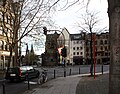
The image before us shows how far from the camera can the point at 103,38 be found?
126m

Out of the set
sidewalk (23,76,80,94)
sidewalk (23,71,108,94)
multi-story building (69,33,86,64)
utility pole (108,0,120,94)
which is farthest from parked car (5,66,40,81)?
multi-story building (69,33,86,64)

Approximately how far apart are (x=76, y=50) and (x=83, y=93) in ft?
370

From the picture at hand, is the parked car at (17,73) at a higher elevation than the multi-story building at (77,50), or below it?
below

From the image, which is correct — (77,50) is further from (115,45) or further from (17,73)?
(115,45)

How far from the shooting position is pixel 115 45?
3.47 meters

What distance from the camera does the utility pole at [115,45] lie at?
3436 millimetres

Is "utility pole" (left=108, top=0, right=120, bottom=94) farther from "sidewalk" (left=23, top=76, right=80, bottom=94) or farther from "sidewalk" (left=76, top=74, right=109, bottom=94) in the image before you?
"sidewalk" (left=23, top=76, right=80, bottom=94)

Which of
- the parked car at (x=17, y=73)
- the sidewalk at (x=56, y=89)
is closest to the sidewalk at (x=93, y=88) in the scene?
the sidewalk at (x=56, y=89)

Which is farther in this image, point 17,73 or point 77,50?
point 77,50

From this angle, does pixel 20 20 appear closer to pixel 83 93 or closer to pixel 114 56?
pixel 83 93

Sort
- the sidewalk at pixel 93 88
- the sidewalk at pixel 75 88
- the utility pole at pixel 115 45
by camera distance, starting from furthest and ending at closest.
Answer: the sidewalk at pixel 75 88, the sidewalk at pixel 93 88, the utility pole at pixel 115 45

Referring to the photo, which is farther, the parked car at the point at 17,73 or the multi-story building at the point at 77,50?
the multi-story building at the point at 77,50

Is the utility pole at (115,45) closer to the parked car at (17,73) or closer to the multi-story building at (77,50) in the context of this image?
the parked car at (17,73)

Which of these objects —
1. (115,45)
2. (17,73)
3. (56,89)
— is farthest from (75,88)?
(115,45)
